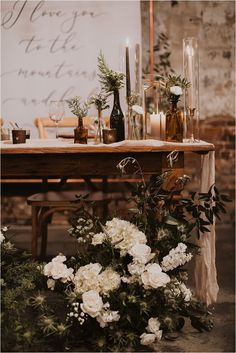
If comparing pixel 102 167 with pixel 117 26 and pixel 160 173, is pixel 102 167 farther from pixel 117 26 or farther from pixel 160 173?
pixel 117 26

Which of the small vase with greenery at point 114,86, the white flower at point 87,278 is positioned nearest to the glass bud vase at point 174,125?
the small vase with greenery at point 114,86

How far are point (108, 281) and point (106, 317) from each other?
0.14 meters

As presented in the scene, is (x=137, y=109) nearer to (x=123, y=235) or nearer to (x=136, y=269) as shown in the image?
(x=123, y=235)

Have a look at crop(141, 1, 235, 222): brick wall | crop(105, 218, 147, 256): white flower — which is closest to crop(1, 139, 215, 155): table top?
crop(105, 218, 147, 256): white flower

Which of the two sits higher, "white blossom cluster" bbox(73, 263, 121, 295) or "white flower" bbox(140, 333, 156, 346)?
"white blossom cluster" bbox(73, 263, 121, 295)

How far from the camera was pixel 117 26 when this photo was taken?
4.20 meters

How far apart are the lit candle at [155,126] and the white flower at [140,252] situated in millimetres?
735

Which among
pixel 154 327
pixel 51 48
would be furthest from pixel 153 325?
pixel 51 48

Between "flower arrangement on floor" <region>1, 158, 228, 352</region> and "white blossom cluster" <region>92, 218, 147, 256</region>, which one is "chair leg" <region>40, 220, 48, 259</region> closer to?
"flower arrangement on floor" <region>1, 158, 228, 352</region>

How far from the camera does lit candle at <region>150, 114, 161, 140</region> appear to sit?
276cm

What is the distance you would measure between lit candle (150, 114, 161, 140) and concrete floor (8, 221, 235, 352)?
2.72 feet

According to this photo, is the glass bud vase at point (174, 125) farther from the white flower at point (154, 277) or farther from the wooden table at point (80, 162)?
the white flower at point (154, 277)

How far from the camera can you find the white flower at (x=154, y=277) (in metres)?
2.14

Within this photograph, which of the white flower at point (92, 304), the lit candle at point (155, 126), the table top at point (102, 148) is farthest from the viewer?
the lit candle at point (155, 126)
